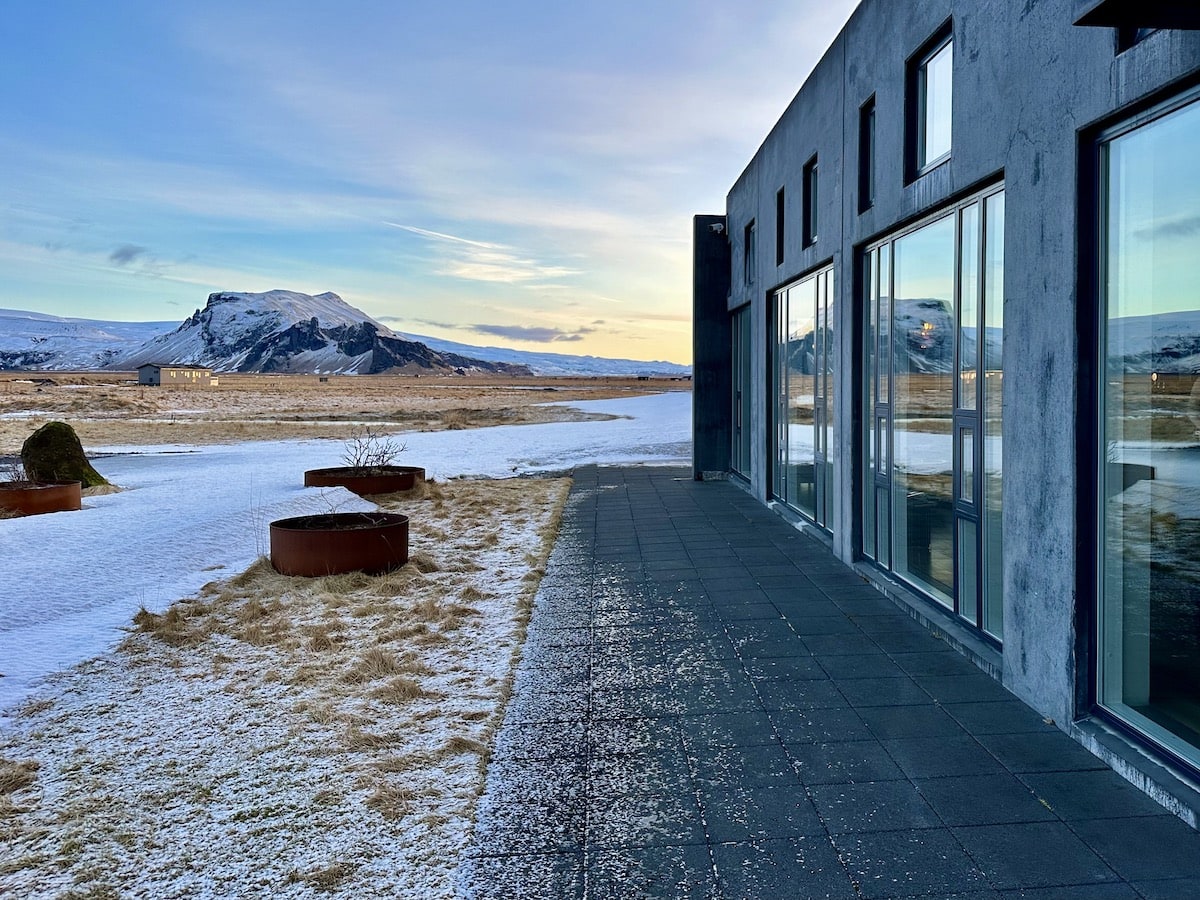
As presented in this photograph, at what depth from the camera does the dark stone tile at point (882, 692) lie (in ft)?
14.9

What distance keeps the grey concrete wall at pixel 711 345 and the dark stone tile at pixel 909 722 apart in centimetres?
1056

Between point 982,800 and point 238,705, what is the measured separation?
3649 mm

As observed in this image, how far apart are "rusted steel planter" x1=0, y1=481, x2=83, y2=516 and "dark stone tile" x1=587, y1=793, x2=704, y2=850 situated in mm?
9839

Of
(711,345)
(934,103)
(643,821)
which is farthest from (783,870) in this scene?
(711,345)

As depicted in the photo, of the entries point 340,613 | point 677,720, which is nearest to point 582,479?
point 340,613

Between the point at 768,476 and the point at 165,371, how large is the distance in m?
106

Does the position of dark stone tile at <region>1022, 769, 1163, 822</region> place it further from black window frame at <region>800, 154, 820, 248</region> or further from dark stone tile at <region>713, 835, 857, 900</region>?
black window frame at <region>800, 154, 820, 248</region>

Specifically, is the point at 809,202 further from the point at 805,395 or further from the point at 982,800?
the point at 982,800

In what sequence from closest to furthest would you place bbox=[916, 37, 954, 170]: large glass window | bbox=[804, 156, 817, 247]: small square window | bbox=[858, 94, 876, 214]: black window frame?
1. bbox=[916, 37, 954, 170]: large glass window
2. bbox=[858, 94, 876, 214]: black window frame
3. bbox=[804, 156, 817, 247]: small square window

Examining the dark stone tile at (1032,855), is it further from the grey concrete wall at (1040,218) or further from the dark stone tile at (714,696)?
the dark stone tile at (714,696)

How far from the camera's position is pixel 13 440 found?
24.7 metres

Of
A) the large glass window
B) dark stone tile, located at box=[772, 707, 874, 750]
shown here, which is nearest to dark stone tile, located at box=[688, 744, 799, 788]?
dark stone tile, located at box=[772, 707, 874, 750]

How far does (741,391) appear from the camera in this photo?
46.4ft

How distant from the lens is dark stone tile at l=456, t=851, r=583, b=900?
2898 millimetres
